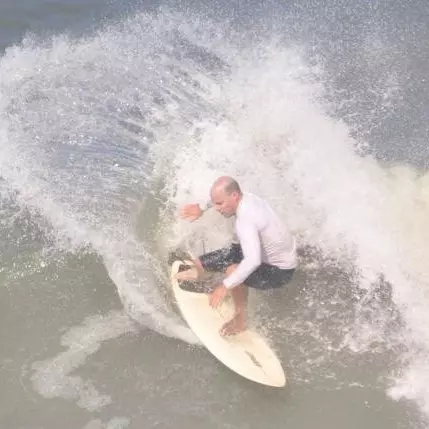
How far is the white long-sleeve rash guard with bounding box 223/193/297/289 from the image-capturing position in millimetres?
5723

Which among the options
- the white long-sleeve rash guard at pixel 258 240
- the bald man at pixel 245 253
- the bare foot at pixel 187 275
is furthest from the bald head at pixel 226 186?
the bare foot at pixel 187 275

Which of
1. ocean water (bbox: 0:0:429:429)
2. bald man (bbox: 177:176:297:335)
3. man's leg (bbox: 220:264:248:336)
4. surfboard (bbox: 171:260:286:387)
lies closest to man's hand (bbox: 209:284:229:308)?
bald man (bbox: 177:176:297:335)

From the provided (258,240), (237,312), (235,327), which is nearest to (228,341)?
(235,327)

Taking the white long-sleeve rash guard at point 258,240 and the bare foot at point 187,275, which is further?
the bare foot at point 187,275

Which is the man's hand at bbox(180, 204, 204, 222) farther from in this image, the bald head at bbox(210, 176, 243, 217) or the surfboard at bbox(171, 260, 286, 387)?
the surfboard at bbox(171, 260, 286, 387)

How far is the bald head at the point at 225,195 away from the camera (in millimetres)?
5746

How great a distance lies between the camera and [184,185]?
8.00 meters

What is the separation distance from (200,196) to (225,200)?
2087 millimetres

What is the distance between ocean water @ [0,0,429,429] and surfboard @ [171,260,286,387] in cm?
19

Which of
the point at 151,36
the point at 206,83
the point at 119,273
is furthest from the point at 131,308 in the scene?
the point at 151,36

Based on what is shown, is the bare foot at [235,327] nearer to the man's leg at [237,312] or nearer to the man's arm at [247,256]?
the man's leg at [237,312]

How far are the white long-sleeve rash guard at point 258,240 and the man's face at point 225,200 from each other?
0.21ft

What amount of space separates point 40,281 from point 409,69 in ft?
22.2

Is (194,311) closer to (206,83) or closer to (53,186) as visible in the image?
(53,186)
